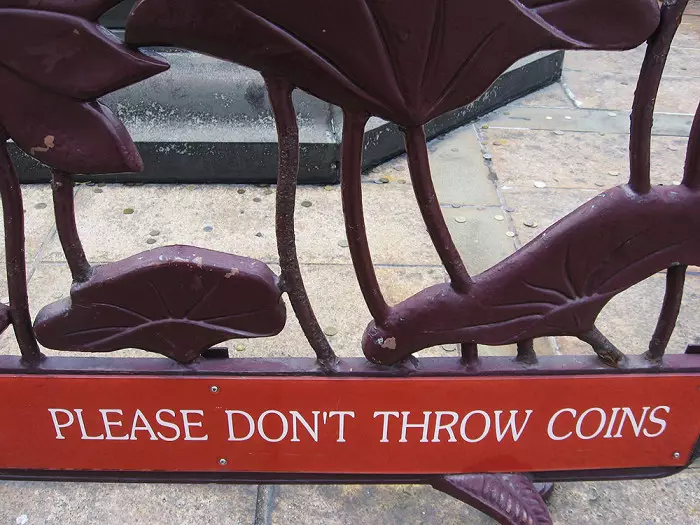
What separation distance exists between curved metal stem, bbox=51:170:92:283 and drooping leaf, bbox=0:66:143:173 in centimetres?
4

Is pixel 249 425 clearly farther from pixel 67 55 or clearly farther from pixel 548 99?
pixel 548 99

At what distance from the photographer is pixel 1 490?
1.72m

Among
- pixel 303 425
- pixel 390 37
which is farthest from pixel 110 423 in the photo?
pixel 390 37

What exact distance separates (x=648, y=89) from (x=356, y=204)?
1.49 feet

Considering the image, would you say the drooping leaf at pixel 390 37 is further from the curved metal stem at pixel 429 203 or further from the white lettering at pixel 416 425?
the white lettering at pixel 416 425

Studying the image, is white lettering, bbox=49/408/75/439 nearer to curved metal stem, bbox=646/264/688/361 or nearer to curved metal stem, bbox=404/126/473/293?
curved metal stem, bbox=404/126/473/293

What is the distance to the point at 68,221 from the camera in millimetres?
1033

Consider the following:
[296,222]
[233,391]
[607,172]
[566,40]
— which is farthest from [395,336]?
[607,172]

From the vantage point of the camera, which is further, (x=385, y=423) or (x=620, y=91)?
(x=620, y=91)

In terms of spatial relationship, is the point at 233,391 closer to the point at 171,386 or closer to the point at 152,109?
the point at 171,386

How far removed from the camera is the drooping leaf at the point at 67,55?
0.87 m

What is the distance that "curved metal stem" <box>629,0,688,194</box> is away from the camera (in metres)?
0.92

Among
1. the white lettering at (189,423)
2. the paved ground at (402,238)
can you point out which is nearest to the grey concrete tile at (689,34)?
the paved ground at (402,238)

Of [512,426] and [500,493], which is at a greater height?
[512,426]
